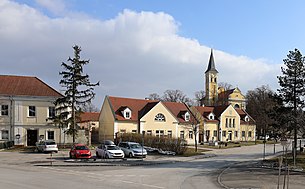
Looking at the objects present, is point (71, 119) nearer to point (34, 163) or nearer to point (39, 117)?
point (39, 117)

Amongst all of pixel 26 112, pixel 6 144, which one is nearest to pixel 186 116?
pixel 26 112

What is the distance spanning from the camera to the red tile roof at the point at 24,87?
50.8 m

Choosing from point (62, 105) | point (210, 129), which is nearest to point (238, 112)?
point (210, 129)

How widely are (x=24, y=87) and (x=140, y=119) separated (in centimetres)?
1944

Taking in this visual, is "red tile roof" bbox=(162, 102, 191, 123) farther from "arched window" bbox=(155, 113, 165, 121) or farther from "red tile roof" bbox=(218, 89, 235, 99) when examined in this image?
"red tile roof" bbox=(218, 89, 235, 99)

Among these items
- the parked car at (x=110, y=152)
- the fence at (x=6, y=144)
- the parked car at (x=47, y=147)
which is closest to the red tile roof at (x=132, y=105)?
the fence at (x=6, y=144)

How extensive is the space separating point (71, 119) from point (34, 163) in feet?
53.3

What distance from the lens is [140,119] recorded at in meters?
Result: 61.8

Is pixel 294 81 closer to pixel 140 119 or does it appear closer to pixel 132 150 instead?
pixel 132 150

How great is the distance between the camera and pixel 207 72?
112 m

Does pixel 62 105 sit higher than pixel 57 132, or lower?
higher

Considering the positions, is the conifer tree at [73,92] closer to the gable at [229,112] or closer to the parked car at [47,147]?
the parked car at [47,147]

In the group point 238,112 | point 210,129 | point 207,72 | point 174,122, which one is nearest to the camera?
point 174,122

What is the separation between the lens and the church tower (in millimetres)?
111750
